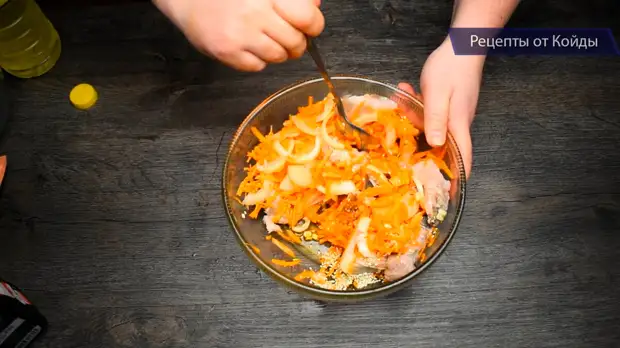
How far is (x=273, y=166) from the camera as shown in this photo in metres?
1.03

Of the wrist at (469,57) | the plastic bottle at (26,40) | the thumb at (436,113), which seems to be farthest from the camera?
the plastic bottle at (26,40)

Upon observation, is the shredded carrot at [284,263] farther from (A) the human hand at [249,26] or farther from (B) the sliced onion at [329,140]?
(A) the human hand at [249,26]

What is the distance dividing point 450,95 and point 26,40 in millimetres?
954

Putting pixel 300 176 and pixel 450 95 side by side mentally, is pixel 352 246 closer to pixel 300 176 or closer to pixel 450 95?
pixel 300 176

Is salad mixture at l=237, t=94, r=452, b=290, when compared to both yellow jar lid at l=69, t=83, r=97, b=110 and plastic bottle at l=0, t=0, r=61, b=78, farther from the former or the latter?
plastic bottle at l=0, t=0, r=61, b=78

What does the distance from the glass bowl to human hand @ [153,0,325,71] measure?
0.11 metres

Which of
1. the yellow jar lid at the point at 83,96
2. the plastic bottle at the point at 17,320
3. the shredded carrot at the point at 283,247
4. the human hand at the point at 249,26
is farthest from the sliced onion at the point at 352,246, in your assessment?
the yellow jar lid at the point at 83,96

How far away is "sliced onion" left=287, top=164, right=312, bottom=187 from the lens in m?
1.00

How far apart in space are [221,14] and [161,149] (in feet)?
1.35

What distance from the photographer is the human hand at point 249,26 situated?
36.8 inches

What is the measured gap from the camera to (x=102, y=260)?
Result: 120cm

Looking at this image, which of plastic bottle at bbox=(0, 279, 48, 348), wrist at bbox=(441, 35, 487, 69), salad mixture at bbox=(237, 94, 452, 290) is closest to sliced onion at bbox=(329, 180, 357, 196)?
salad mixture at bbox=(237, 94, 452, 290)

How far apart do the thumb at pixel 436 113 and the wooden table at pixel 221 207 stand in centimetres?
24

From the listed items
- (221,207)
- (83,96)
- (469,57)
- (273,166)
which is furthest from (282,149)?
(83,96)
